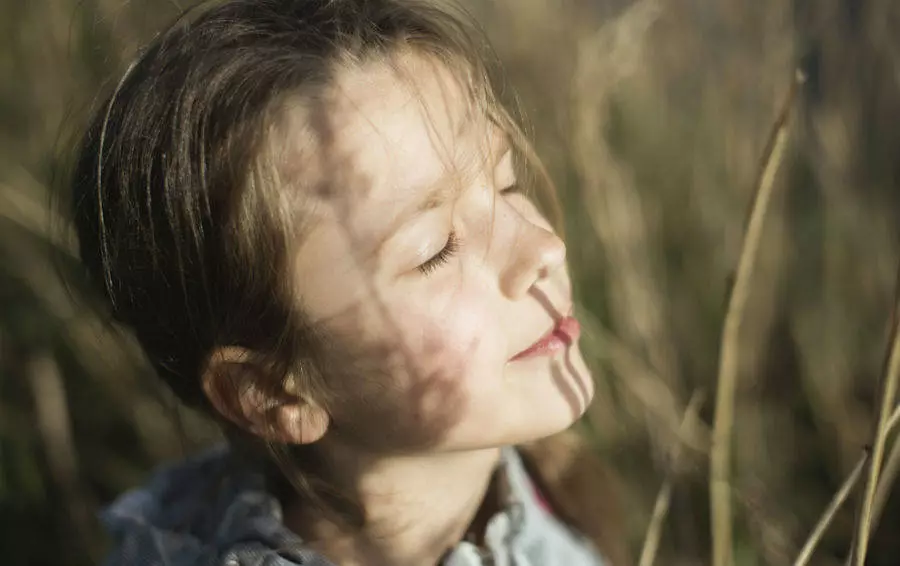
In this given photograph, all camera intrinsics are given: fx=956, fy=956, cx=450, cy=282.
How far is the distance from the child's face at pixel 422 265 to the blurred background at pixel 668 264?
1.66 feet

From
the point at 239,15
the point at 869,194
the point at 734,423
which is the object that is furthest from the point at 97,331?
the point at 869,194

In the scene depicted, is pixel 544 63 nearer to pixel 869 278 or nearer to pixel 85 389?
pixel 869 278

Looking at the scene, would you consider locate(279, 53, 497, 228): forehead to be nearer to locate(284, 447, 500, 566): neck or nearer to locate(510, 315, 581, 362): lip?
locate(510, 315, 581, 362): lip

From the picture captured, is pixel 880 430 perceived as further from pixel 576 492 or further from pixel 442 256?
pixel 576 492

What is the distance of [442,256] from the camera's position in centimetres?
78

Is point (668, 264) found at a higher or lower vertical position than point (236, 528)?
lower

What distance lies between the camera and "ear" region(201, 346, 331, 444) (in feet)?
2.76

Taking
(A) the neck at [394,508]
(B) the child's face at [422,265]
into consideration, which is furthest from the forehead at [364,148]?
(A) the neck at [394,508]

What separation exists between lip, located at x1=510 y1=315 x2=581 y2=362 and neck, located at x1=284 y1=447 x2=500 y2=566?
0.15m

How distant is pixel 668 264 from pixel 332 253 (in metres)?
1.07

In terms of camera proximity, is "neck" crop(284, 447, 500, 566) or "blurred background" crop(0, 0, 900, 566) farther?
"blurred background" crop(0, 0, 900, 566)

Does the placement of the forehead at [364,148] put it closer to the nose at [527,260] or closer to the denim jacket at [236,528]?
the nose at [527,260]

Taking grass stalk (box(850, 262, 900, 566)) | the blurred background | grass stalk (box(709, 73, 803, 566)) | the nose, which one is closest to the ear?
the nose

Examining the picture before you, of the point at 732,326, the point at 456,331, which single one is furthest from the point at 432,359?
the point at 732,326
